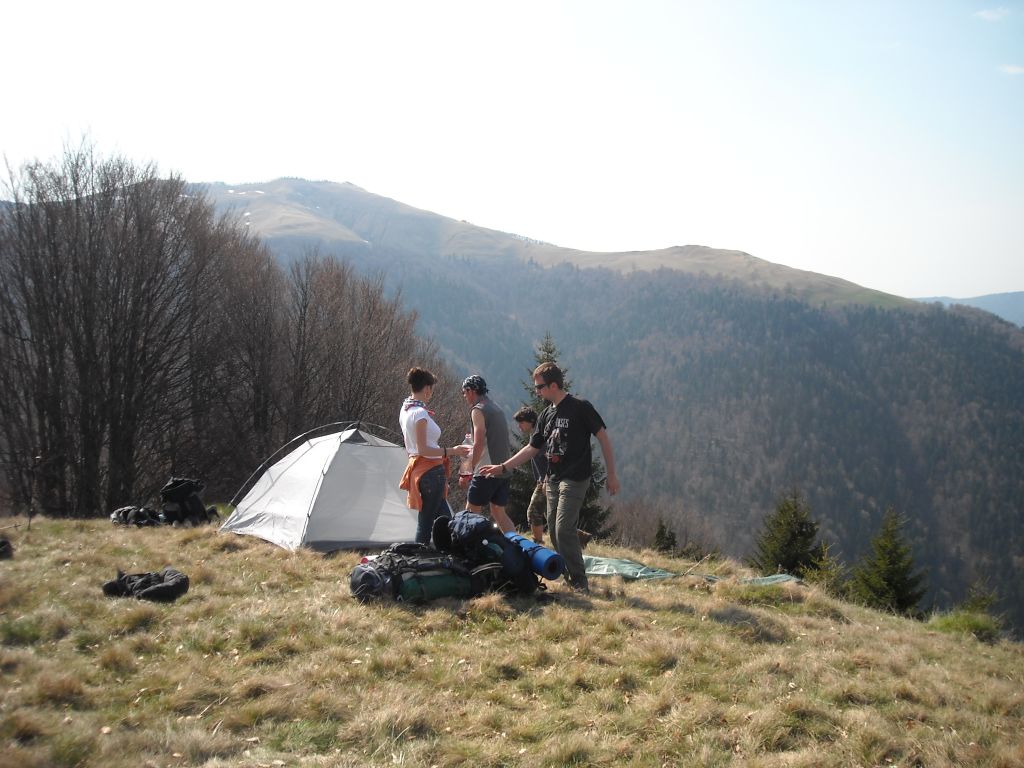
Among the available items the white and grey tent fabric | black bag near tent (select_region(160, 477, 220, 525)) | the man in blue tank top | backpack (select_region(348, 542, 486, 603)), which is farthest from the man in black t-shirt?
black bag near tent (select_region(160, 477, 220, 525))

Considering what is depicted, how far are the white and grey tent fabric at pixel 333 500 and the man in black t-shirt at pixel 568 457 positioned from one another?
3093 mm

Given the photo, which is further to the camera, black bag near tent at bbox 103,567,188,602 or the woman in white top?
the woman in white top

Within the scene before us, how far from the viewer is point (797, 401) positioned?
144 meters

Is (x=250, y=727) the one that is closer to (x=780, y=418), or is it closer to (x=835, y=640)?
(x=835, y=640)

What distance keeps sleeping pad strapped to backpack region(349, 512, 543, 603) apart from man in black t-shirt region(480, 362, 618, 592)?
505 millimetres

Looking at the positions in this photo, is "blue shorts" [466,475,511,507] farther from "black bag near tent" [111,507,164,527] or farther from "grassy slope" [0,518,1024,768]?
"black bag near tent" [111,507,164,527]

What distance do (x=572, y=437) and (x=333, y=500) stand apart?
406 centimetres

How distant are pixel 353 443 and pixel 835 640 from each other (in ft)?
21.6

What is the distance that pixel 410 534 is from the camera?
9477mm

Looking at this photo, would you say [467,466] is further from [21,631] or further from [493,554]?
[21,631]

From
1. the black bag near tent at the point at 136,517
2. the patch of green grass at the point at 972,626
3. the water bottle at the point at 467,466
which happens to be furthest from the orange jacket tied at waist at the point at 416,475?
the patch of green grass at the point at 972,626

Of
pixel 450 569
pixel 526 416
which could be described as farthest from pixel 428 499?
pixel 526 416

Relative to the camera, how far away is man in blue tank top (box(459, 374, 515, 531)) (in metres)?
7.54

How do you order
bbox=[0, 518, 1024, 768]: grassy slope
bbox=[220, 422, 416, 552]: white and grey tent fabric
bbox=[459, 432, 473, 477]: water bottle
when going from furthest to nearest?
bbox=[220, 422, 416, 552]: white and grey tent fabric → bbox=[459, 432, 473, 477]: water bottle → bbox=[0, 518, 1024, 768]: grassy slope
